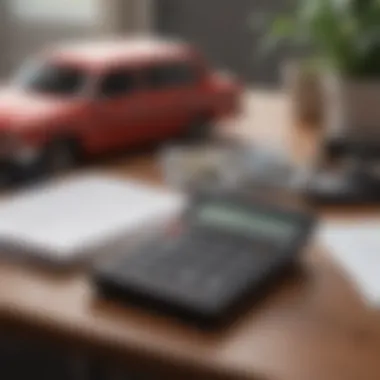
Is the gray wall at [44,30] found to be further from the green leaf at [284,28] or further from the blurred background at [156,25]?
the green leaf at [284,28]

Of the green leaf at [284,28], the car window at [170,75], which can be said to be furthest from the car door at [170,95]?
the green leaf at [284,28]

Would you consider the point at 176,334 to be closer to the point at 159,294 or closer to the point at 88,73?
the point at 159,294

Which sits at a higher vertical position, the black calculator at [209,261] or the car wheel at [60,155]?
the car wheel at [60,155]

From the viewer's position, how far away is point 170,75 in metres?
1.28

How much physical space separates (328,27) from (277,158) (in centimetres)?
18

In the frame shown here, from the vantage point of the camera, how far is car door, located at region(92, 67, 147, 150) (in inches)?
46.3

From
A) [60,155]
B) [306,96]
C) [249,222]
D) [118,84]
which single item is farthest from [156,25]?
[249,222]

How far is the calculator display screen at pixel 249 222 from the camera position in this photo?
2.81 feet

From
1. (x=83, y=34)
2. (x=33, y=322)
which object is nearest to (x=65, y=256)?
(x=33, y=322)

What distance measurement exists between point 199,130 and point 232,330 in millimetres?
606

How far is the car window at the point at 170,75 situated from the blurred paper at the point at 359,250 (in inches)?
15.0

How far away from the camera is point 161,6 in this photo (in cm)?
172

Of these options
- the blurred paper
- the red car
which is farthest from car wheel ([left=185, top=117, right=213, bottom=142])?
the blurred paper

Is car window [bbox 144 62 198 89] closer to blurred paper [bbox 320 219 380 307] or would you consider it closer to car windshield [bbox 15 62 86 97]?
car windshield [bbox 15 62 86 97]
